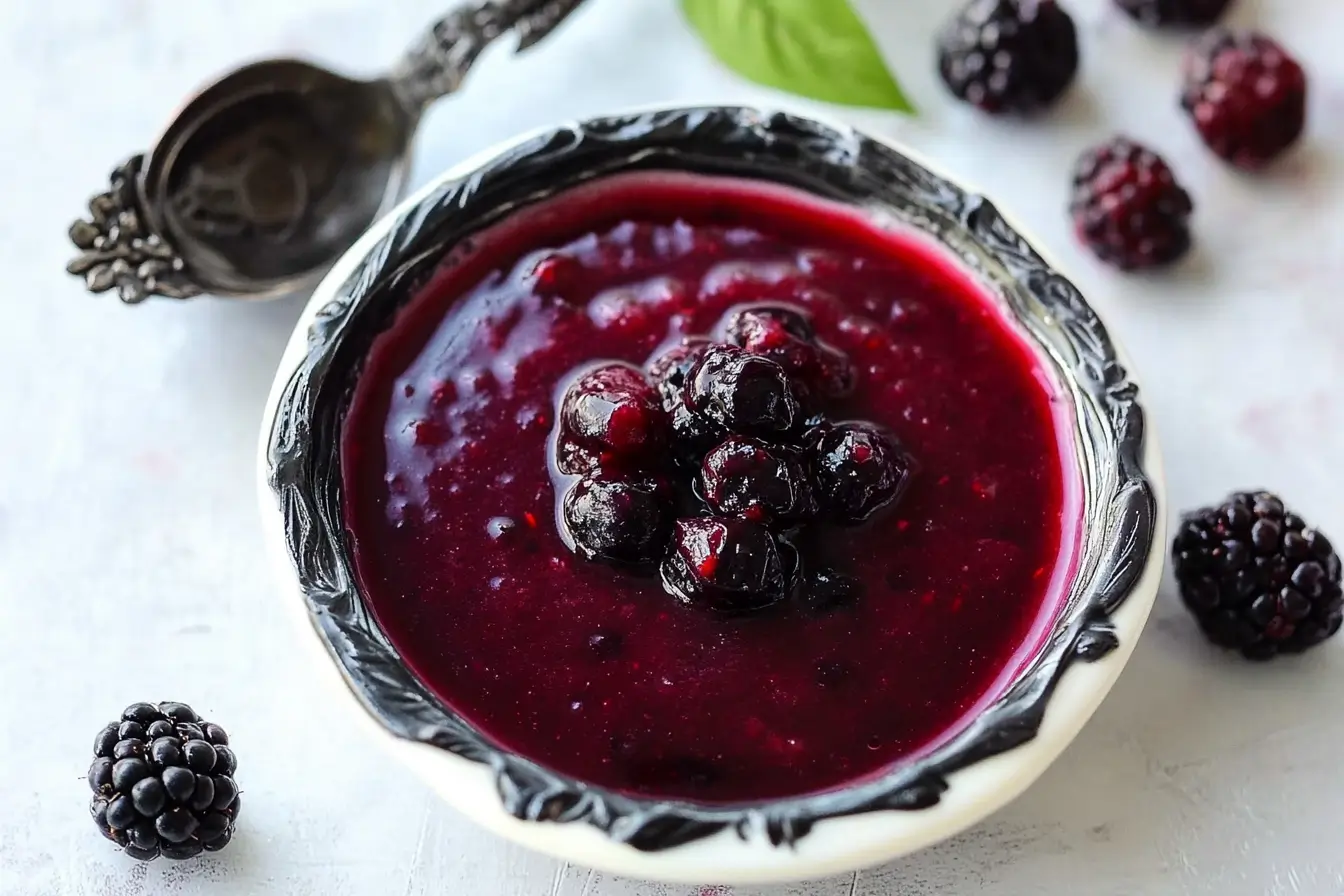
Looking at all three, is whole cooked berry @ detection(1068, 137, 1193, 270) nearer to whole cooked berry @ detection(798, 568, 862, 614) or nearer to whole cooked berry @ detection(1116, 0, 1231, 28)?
whole cooked berry @ detection(1116, 0, 1231, 28)

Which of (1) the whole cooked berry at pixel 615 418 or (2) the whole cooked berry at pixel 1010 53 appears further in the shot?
(2) the whole cooked berry at pixel 1010 53

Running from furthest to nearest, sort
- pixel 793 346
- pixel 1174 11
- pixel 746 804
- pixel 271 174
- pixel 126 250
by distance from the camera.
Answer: pixel 1174 11, pixel 271 174, pixel 126 250, pixel 793 346, pixel 746 804

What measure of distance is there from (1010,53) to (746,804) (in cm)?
132

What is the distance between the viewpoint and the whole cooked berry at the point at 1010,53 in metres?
2.22

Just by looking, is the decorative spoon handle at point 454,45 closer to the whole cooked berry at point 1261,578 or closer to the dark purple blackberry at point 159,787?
the dark purple blackberry at point 159,787

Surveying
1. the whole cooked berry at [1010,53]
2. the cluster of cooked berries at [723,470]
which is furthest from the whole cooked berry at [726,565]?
the whole cooked berry at [1010,53]

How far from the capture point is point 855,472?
1592 mm

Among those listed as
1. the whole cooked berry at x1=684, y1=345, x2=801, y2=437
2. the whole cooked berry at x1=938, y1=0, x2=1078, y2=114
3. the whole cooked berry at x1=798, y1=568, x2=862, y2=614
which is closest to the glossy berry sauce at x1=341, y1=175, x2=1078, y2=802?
the whole cooked berry at x1=798, y1=568, x2=862, y2=614

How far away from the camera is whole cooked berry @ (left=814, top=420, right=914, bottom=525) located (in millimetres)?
1595

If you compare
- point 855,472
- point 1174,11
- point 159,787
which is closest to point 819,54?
point 1174,11

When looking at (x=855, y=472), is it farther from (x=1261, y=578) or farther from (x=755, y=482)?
(x=1261, y=578)

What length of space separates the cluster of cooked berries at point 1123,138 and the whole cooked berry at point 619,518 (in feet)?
3.05

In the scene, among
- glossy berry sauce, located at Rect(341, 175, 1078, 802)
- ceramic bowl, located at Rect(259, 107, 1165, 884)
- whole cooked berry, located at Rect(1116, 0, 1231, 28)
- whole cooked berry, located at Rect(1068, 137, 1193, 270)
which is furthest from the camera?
whole cooked berry, located at Rect(1116, 0, 1231, 28)

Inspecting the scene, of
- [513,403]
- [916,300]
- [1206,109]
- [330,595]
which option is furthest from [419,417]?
[1206,109]
